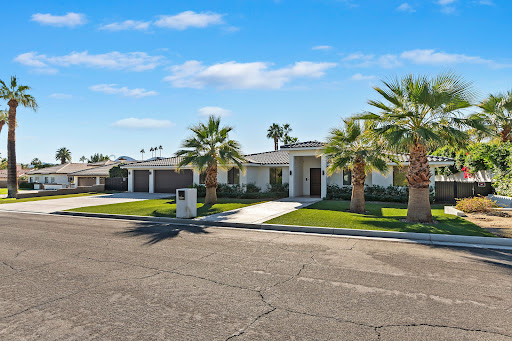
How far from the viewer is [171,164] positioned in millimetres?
28438

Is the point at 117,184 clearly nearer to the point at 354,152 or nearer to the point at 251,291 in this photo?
the point at 354,152

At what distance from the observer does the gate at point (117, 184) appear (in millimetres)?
32969

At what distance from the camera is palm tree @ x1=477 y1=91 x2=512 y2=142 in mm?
19928

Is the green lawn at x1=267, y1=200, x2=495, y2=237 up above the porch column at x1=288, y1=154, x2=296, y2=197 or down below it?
below

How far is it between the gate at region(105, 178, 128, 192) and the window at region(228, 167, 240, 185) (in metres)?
13.1

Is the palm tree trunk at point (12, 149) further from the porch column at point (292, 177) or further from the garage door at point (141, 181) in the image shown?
the porch column at point (292, 177)

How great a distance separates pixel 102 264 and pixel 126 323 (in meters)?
3.11

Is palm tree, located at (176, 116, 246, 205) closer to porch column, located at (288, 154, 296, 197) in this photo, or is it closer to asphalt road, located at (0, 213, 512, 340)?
porch column, located at (288, 154, 296, 197)

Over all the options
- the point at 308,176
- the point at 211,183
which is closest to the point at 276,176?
the point at 308,176

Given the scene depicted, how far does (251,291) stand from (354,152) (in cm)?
1058

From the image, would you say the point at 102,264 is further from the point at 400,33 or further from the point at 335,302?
the point at 400,33

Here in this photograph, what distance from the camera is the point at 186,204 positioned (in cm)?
1341

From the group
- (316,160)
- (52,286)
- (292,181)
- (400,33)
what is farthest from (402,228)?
(316,160)

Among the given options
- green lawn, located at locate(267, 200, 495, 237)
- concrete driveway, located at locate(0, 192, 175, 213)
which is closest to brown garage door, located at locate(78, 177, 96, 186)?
concrete driveway, located at locate(0, 192, 175, 213)
